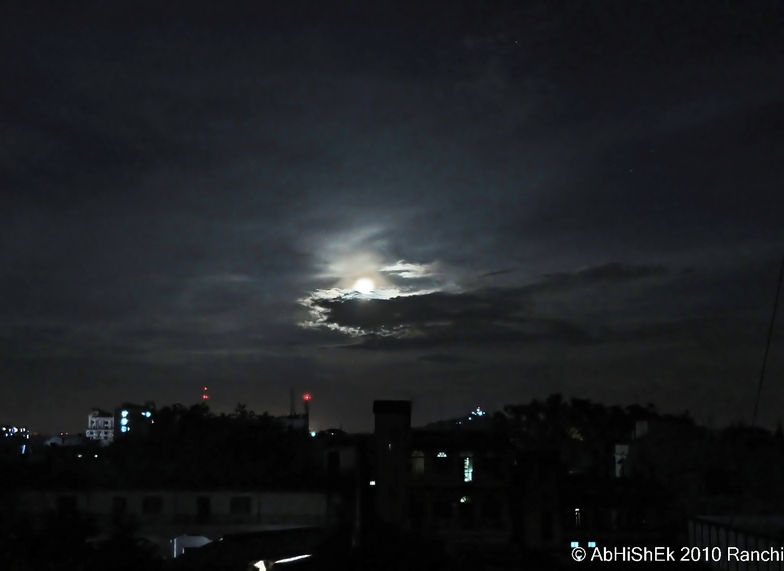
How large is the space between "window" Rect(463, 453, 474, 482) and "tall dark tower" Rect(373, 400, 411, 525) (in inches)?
142

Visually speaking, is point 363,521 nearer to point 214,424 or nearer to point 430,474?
point 430,474

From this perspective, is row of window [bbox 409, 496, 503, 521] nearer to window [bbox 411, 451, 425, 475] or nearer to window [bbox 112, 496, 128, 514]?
window [bbox 411, 451, 425, 475]

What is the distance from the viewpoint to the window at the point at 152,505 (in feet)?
144

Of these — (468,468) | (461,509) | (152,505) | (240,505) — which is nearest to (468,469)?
(468,468)

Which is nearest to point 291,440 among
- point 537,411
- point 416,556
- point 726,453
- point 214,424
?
point 214,424

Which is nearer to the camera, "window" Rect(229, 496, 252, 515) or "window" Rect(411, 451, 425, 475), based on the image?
"window" Rect(229, 496, 252, 515)

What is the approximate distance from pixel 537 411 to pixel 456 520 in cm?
4525

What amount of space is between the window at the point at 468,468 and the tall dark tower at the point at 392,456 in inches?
142

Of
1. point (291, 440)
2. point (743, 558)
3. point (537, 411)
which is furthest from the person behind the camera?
point (537, 411)

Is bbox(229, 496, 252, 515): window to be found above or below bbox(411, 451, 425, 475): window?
below

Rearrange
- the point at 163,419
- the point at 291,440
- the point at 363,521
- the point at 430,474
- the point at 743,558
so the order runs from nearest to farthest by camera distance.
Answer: the point at 363,521 < the point at 743,558 < the point at 430,474 < the point at 291,440 < the point at 163,419

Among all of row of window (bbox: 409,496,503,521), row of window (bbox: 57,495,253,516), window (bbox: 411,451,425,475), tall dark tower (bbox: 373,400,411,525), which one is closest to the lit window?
row of window (bbox: 409,496,503,521)

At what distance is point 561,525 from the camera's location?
44.8 m

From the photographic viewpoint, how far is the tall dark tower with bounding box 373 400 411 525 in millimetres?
47875
